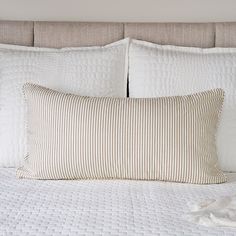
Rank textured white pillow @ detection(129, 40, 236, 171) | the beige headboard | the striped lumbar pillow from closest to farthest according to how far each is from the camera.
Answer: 1. the striped lumbar pillow
2. textured white pillow @ detection(129, 40, 236, 171)
3. the beige headboard

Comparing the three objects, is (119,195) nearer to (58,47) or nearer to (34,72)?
(34,72)

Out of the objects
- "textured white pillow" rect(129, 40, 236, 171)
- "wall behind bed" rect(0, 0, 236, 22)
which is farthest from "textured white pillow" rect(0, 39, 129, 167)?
"wall behind bed" rect(0, 0, 236, 22)

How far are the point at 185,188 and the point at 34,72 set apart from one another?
737mm

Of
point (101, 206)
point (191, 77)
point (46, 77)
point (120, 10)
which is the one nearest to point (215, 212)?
point (101, 206)

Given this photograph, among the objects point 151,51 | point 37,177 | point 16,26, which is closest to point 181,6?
point 151,51

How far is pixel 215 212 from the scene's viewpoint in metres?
1.36

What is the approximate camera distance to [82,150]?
64.7 inches

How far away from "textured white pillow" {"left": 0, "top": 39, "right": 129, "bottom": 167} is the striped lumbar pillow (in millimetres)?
174

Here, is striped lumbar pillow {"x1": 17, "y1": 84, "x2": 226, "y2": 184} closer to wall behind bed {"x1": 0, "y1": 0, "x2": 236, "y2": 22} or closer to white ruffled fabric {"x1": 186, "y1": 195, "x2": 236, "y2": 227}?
white ruffled fabric {"x1": 186, "y1": 195, "x2": 236, "y2": 227}

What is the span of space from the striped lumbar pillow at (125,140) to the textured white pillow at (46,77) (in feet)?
0.57

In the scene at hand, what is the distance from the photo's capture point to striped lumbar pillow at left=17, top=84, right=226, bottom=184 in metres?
1.63

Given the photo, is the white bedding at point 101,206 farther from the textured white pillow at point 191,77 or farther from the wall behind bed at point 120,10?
the wall behind bed at point 120,10

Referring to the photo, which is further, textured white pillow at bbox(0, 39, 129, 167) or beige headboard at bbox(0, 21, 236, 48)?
beige headboard at bbox(0, 21, 236, 48)

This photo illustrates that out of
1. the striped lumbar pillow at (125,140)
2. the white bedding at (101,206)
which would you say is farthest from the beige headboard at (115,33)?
the white bedding at (101,206)
